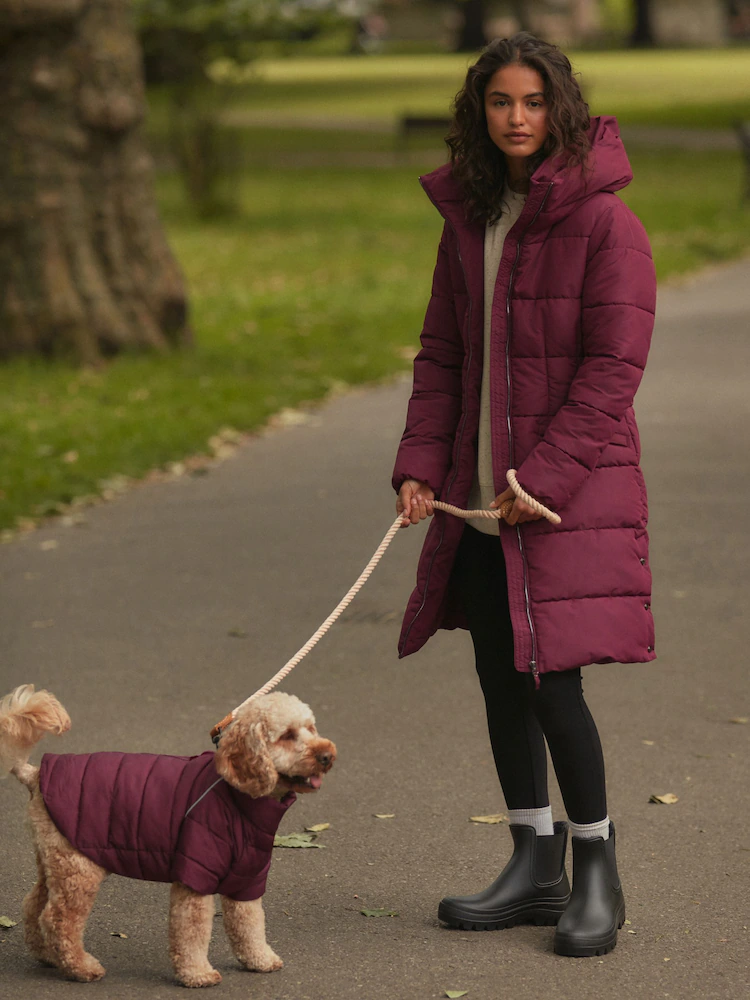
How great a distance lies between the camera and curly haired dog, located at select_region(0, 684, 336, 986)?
3.45 m

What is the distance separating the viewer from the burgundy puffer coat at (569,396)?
353 centimetres

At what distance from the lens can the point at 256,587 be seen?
697 cm

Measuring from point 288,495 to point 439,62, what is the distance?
62028 mm

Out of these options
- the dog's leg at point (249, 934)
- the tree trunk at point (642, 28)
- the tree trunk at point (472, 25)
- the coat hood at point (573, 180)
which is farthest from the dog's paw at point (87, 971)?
the tree trunk at point (642, 28)

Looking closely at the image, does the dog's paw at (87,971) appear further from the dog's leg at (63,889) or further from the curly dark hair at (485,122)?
the curly dark hair at (485,122)

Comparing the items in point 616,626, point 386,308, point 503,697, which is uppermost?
point 616,626

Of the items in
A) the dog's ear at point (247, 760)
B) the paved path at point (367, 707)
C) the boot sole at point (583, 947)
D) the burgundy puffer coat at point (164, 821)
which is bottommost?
the paved path at point (367, 707)

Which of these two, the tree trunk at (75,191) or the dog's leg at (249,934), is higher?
the tree trunk at (75,191)

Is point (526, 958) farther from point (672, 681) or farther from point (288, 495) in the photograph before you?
point (288, 495)

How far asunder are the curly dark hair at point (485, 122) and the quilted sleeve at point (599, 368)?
0.21m

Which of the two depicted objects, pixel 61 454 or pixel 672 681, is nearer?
pixel 672 681

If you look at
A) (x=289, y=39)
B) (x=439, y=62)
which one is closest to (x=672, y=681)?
(x=289, y=39)

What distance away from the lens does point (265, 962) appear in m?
3.66

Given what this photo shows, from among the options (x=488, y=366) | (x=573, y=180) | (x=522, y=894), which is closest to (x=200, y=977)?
(x=522, y=894)
